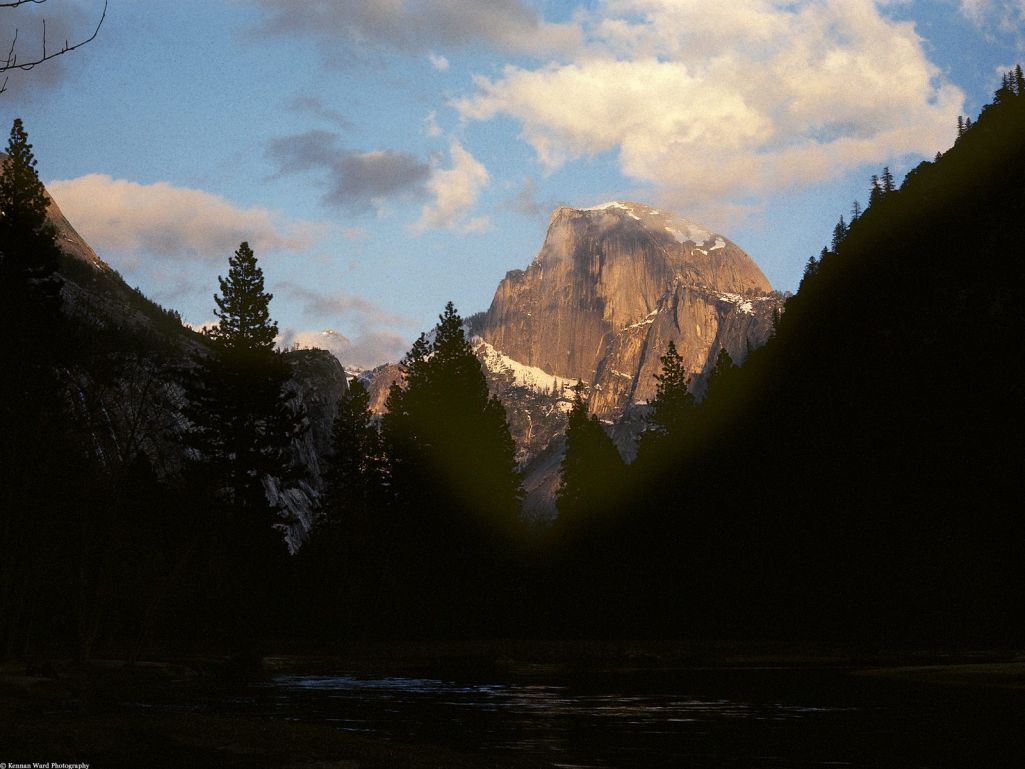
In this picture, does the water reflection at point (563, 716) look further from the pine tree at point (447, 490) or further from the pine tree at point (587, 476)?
the pine tree at point (587, 476)

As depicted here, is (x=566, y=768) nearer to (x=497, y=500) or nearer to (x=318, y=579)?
(x=318, y=579)

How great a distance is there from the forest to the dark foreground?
32.5 feet

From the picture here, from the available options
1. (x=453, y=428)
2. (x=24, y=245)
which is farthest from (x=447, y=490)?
(x=24, y=245)

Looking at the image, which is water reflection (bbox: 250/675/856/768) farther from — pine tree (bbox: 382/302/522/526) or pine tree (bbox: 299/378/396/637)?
pine tree (bbox: 382/302/522/526)

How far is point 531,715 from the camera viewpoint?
88.3ft

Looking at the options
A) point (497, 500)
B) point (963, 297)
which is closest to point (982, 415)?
point (963, 297)

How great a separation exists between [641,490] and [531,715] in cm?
7032

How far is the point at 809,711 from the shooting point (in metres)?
26.3

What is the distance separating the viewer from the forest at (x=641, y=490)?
58406 mm

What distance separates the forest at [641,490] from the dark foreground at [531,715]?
9.91m

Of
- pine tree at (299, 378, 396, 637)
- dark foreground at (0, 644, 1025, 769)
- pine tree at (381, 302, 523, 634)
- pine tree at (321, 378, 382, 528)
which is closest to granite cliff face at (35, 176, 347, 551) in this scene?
pine tree at (321, 378, 382, 528)

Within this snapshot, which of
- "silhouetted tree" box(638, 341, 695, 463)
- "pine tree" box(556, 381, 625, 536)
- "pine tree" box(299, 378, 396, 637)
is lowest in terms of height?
"pine tree" box(299, 378, 396, 637)

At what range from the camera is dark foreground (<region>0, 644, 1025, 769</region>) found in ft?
57.3

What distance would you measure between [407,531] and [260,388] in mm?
17268
